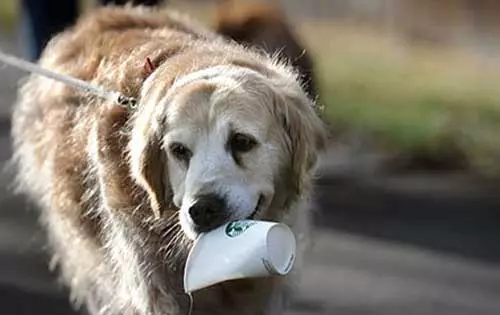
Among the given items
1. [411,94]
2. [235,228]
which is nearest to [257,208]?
[235,228]

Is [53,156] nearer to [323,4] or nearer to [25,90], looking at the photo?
[25,90]

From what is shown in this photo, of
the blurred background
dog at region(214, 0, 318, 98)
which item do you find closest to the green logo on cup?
the blurred background

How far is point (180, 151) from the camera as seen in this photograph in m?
4.68

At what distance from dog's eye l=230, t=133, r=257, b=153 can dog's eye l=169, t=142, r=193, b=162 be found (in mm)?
132

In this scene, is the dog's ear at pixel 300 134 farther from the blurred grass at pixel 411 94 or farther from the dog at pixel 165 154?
the blurred grass at pixel 411 94

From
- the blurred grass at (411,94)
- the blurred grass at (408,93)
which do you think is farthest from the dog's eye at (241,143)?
the blurred grass at (411,94)

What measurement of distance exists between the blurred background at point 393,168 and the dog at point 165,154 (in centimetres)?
57

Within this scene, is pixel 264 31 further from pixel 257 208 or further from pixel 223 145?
pixel 223 145

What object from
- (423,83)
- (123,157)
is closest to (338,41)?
(423,83)

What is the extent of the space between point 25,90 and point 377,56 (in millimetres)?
4269

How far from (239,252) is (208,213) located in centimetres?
16

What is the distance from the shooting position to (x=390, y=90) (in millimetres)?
9953

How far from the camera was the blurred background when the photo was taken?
692 centimetres

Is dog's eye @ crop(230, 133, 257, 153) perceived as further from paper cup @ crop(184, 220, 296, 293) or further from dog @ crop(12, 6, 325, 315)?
paper cup @ crop(184, 220, 296, 293)
